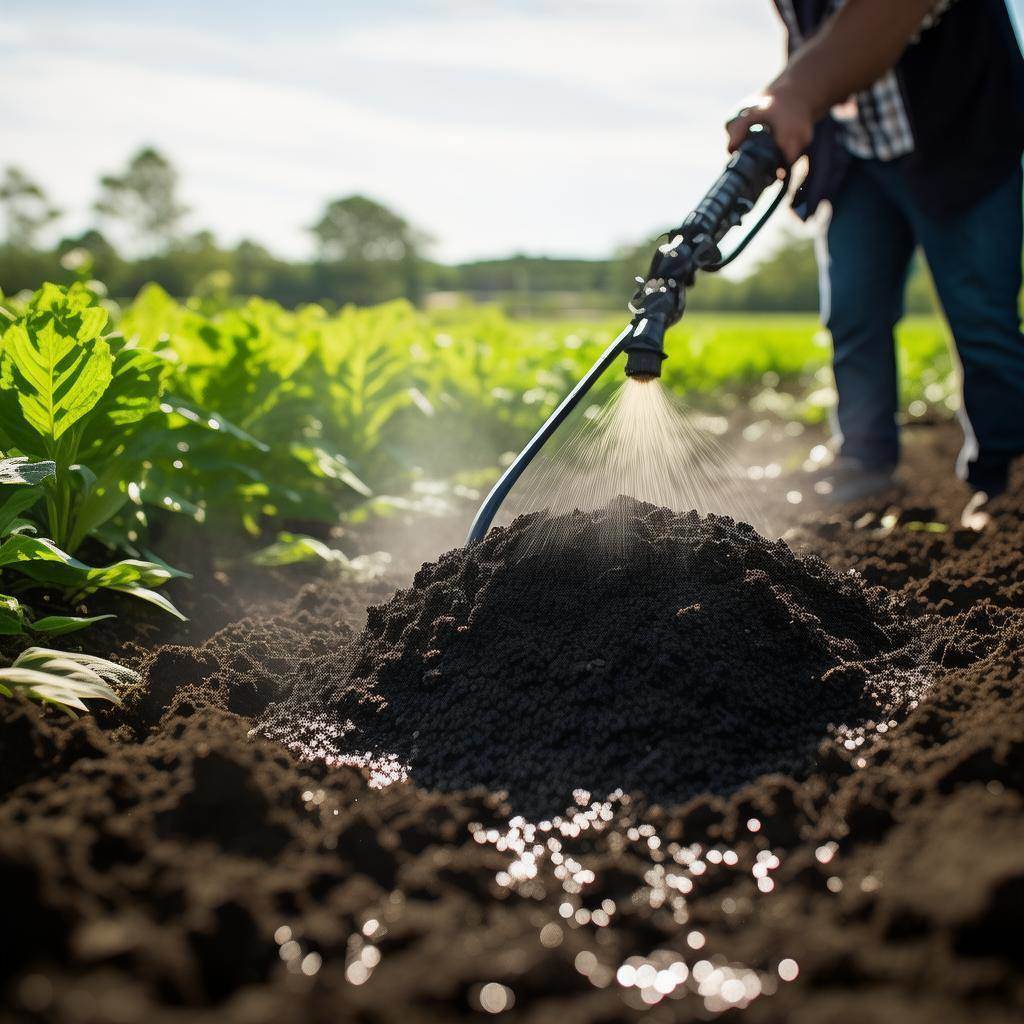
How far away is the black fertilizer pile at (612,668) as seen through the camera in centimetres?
→ 179

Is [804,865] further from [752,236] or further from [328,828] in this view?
[752,236]

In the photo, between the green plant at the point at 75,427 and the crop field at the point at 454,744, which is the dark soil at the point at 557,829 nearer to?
the crop field at the point at 454,744

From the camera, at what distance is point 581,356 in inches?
221

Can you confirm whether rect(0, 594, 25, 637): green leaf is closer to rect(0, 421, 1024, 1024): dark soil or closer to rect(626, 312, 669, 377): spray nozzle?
rect(0, 421, 1024, 1024): dark soil

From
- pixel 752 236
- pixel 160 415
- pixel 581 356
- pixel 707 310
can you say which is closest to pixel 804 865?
pixel 752 236

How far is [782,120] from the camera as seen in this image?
8.59 feet

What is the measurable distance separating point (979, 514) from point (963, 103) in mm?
1529

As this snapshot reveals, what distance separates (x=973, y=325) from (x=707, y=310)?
127 feet

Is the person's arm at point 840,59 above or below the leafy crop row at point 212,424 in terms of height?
above

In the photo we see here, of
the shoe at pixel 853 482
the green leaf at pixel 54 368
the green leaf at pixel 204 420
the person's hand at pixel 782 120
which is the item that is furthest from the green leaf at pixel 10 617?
the shoe at pixel 853 482

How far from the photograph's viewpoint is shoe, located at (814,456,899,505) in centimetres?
430

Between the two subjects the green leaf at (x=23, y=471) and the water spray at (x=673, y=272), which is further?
the water spray at (x=673, y=272)

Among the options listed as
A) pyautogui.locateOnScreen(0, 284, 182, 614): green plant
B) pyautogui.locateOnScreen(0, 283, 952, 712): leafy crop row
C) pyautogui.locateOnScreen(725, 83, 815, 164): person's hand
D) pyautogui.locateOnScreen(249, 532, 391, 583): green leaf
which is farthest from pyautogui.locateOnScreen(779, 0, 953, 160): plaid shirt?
pyautogui.locateOnScreen(0, 284, 182, 614): green plant

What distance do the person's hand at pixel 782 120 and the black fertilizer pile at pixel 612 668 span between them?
1141 mm
